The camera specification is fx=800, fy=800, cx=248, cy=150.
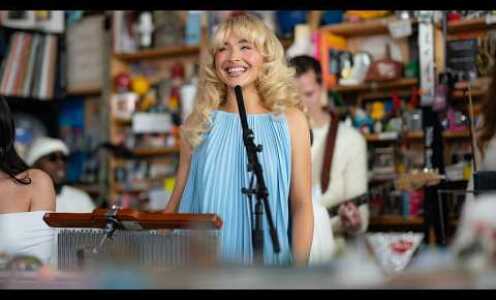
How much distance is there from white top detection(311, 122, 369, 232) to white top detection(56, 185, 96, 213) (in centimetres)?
106

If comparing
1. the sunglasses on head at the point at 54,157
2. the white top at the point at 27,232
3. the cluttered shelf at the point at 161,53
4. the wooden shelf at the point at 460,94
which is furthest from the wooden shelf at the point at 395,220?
the white top at the point at 27,232

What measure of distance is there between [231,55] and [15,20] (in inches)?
107

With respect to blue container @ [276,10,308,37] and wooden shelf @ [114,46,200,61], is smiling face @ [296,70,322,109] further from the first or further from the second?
wooden shelf @ [114,46,200,61]

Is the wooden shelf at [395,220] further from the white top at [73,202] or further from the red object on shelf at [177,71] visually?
the red object on shelf at [177,71]

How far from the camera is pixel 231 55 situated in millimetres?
2045

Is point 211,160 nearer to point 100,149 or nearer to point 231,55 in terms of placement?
point 231,55

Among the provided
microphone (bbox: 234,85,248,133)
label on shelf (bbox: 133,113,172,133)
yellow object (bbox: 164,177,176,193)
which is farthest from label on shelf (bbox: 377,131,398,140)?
microphone (bbox: 234,85,248,133)

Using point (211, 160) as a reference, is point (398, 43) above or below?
above

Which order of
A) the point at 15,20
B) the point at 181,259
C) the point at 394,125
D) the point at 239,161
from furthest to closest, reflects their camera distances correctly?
the point at 15,20 < the point at 394,125 < the point at 239,161 < the point at 181,259

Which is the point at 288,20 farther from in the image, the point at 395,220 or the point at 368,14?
the point at 395,220

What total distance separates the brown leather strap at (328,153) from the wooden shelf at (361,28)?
76cm

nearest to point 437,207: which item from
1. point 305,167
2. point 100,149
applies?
point 305,167

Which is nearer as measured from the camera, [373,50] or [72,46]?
[373,50]

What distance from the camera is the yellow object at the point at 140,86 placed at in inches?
183
